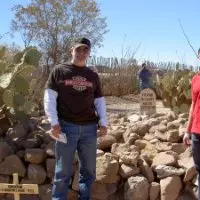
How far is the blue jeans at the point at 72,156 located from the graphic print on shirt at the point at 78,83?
1.10ft

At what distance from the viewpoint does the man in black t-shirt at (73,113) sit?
4.22 meters

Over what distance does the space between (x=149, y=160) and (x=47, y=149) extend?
3.74ft

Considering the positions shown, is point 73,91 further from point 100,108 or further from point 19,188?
point 19,188

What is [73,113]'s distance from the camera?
4.29 meters

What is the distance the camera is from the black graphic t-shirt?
423cm

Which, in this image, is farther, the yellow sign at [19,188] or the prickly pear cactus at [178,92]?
the prickly pear cactus at [178,92]

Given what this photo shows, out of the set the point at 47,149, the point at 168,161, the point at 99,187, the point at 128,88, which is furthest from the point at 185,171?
the point at 128,88

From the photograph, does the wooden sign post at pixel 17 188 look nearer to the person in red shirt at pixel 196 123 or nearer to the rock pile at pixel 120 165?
the rock pile at pixel 120 165

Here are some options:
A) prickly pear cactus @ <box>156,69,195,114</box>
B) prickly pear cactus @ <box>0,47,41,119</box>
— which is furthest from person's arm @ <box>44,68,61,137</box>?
prickly pear cactus @ <box>156,69,195,114</box>

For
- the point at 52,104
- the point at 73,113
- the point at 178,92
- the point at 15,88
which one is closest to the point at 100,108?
the point at 73,113

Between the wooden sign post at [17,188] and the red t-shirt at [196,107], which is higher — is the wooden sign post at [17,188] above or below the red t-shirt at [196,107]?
below

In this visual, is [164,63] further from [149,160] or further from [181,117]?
[149,160]

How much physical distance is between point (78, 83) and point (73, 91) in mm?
83

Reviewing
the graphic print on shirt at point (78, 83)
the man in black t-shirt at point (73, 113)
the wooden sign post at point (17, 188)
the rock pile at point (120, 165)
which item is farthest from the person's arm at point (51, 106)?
the rock pile at point (120, 165)
